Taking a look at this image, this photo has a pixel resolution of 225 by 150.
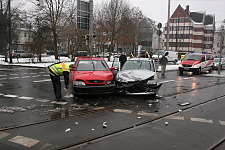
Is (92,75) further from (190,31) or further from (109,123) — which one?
(190,31)

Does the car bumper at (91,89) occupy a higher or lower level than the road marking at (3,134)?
higher

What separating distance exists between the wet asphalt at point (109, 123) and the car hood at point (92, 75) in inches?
32.8

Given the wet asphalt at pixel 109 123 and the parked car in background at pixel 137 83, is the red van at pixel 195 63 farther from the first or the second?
the parked car in background at pixel 137 83

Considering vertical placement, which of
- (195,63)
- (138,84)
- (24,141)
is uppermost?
(195,63)

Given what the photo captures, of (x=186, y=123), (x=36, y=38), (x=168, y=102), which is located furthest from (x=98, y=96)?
(x=36, y=38)

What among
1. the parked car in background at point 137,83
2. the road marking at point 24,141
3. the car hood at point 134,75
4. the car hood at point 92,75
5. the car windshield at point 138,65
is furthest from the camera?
the car windshield at point 138,65

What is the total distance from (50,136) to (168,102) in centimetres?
504

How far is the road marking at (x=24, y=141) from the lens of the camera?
14.4 ft

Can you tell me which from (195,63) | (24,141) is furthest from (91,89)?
(195,63)

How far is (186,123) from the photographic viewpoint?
5.93 metres

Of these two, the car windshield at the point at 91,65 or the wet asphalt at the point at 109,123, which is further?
the car windshield at the point at 91,65

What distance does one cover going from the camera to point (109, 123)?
579cm

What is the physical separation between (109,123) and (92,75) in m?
3.23

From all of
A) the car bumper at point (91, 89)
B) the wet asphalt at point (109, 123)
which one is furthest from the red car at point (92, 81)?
the wet asphalt at point (109, 123)
